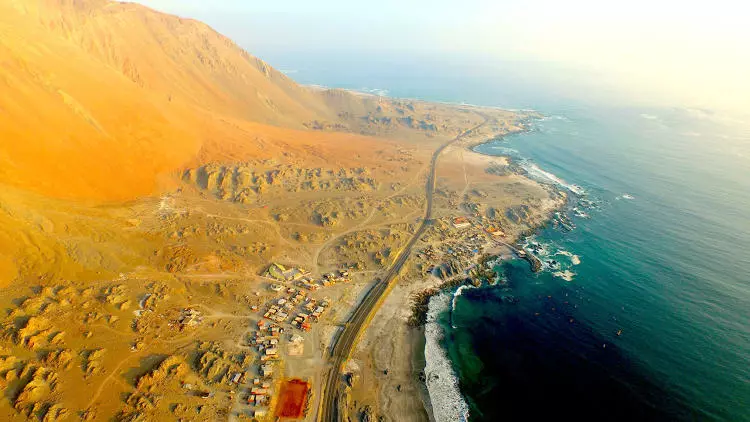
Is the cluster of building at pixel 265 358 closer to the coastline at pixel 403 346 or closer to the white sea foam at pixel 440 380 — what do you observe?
the coastline at pixel 403 346

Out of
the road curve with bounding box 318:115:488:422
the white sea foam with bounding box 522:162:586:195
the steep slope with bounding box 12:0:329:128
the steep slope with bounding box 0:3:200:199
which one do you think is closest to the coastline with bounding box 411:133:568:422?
the road curve with bounding box 318:115:488:422

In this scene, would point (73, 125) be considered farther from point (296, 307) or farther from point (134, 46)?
point (296, 307)

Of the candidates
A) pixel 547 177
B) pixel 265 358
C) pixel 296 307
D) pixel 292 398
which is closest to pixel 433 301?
pixel 296 307

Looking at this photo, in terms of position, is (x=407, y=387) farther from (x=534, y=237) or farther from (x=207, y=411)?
(x=534, y=237)

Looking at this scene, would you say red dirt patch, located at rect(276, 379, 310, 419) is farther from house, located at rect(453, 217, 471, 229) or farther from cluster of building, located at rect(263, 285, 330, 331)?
house, located at rect(453, 217, 471, 229)

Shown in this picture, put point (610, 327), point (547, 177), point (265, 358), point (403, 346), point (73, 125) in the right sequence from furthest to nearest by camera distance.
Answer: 1. point (547, 177)
2. point (73, 125)
3. point (610, 327)
4. point (403, 346)
5. point (265, 358)
